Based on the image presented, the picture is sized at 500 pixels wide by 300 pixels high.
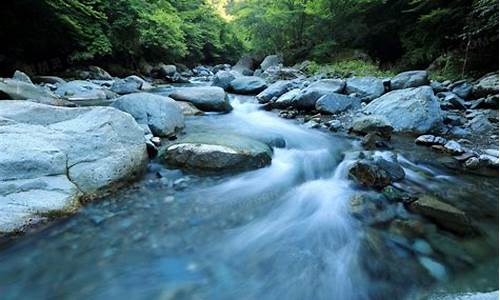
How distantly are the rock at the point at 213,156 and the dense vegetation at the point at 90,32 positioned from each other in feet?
28.8

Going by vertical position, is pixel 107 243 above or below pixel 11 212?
below

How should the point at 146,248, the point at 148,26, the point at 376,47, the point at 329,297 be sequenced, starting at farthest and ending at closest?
the point at 148,26 < the point at 376,47 < the point at 146,248 < the point at 329,297

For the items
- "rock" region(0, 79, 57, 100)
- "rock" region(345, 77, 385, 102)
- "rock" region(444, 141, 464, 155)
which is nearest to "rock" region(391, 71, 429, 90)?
"rock" region(345, 77, 385, 102)

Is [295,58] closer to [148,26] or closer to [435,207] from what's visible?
[148,26]

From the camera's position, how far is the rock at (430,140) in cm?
443

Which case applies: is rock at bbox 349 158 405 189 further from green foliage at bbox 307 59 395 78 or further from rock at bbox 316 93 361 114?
green foliage at bbox 307 59 395 78

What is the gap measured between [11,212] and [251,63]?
1739 cm

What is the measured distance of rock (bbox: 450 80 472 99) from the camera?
6.28m

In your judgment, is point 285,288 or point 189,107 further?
point 189,107

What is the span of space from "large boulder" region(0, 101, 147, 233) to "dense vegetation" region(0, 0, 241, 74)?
8.25 metres

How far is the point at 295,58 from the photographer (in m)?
15.1

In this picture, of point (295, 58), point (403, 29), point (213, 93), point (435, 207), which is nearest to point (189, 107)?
point (213, 93)

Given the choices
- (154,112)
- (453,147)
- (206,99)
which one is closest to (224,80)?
(206,99)

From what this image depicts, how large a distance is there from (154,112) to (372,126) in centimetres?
337
